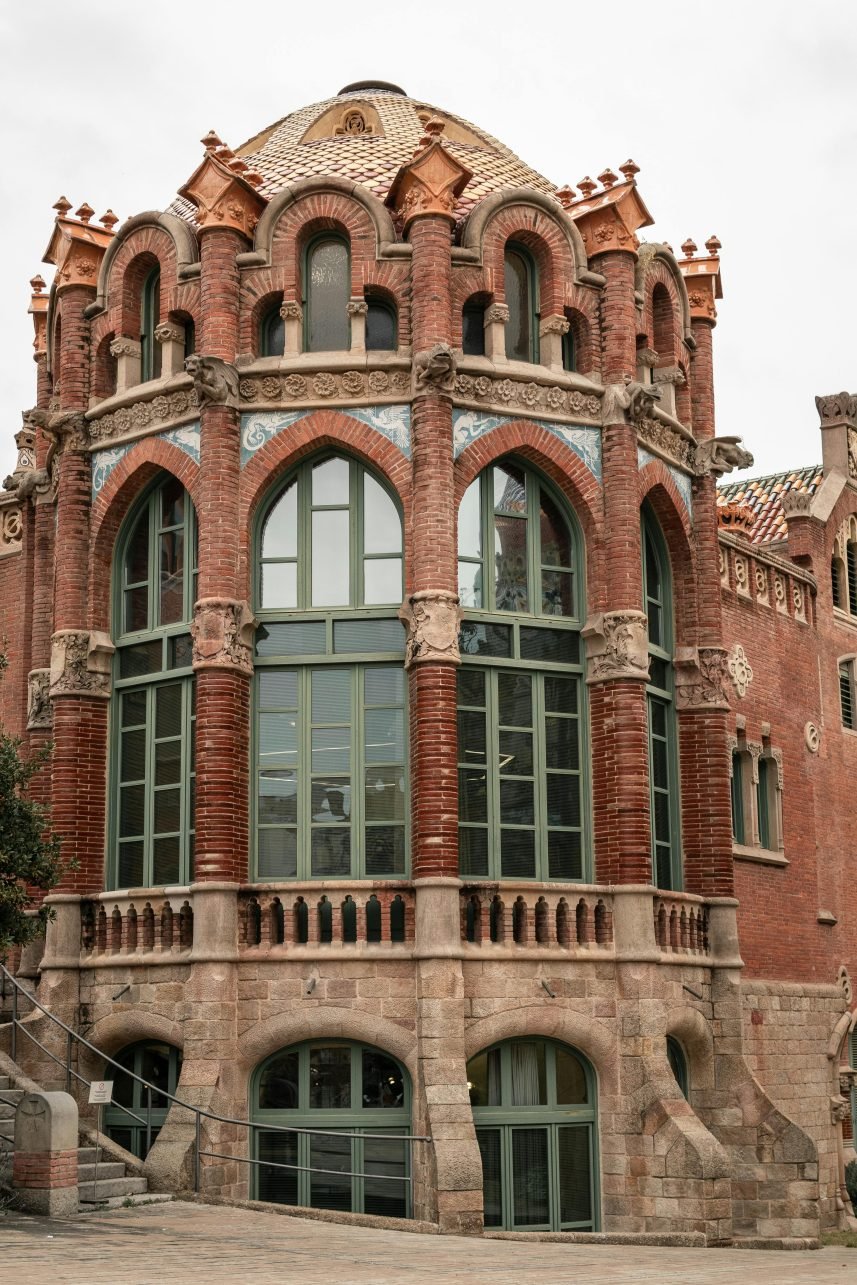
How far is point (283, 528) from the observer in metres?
20.3

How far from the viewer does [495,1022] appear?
18625mm

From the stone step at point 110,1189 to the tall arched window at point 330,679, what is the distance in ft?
12.1

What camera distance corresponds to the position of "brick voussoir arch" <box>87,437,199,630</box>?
2080 centimetres

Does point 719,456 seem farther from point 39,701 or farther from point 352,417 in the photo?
point 39,701

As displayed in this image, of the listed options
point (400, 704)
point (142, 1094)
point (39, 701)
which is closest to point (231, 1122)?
point (142, 1094)

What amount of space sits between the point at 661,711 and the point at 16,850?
9.14 meters

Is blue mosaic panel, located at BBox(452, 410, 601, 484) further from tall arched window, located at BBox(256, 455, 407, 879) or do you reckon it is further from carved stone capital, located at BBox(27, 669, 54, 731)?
carved stone capital, located at BBox(27, 669, 54, 731)

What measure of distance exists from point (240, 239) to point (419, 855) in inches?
301

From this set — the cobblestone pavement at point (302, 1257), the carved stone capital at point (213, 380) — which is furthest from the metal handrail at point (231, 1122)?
the carved stone capital at point (213, 380)

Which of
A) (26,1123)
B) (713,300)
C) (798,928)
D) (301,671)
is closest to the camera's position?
(26,1123)

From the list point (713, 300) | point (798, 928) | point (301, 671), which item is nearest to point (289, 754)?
point (301, 671)

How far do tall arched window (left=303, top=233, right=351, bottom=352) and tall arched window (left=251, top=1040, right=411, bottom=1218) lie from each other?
8.20m

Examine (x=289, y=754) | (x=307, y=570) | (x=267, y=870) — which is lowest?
(x=267, y=870)

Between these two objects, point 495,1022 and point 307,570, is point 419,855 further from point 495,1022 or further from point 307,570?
point 307,570
